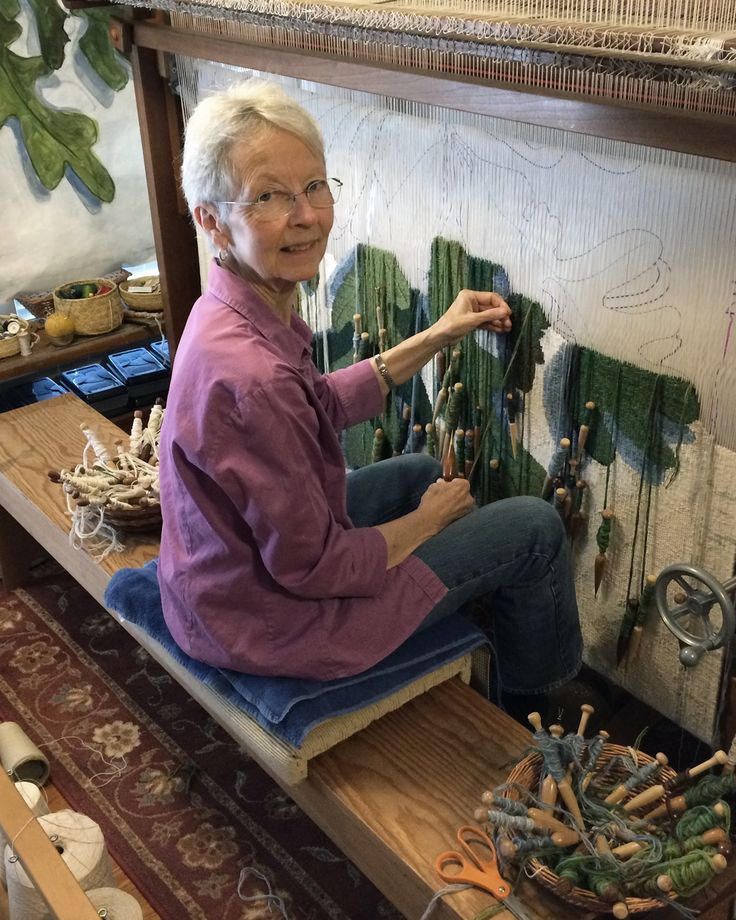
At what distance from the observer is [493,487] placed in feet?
6.61

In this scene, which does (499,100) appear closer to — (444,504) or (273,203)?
(273,203)

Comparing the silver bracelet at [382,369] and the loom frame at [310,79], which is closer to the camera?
the loom frame at [310,79]

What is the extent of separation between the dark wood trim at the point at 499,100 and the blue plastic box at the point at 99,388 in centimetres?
118

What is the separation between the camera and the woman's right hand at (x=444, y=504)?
171cm

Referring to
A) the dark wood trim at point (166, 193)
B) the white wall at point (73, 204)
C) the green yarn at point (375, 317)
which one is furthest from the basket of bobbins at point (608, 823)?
the white wall at point (73, 204)

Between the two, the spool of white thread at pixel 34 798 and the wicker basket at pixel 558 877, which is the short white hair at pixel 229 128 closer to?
the wicker basket at pixel 558 877

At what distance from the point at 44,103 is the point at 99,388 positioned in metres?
0.84

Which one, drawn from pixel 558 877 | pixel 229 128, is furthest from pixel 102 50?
pixel 558 877

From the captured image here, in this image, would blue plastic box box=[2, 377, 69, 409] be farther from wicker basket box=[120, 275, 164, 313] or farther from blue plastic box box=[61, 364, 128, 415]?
wicker basket box=[120, 275, 164, 313]

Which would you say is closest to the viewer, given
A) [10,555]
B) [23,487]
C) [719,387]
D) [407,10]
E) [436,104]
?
[407,10]

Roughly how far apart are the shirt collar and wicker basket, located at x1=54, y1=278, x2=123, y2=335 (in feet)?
4.72

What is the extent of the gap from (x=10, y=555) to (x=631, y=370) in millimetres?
1797

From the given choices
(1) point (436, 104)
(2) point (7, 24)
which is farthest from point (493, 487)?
(2) point (7, 24)

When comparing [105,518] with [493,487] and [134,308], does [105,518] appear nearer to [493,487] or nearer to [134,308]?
[493,487]
